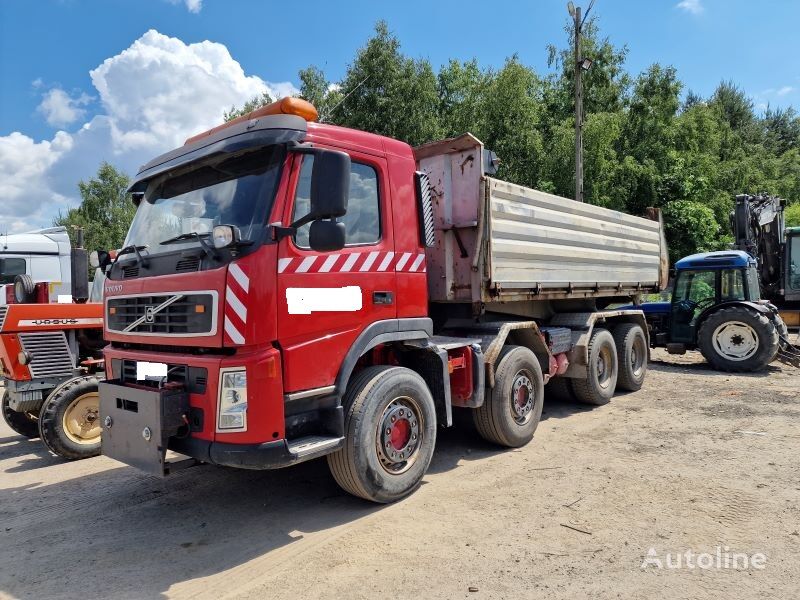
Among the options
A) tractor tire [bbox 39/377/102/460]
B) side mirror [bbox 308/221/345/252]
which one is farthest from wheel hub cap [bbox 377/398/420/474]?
tractor tire [bbox 39/377/102/460]

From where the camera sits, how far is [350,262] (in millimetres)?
4145

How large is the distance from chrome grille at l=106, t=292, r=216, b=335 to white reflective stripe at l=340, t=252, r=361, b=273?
97cm

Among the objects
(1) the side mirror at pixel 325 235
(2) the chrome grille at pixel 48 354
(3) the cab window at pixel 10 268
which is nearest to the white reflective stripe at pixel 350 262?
(1) the side mirror at pixel 325 235

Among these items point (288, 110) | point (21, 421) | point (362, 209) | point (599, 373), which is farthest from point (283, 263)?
point (599, 373)

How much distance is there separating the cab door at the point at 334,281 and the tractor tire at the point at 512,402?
67.0 inches

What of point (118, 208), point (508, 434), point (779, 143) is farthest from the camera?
point (779, 143)

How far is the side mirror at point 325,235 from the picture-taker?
3.63 meters

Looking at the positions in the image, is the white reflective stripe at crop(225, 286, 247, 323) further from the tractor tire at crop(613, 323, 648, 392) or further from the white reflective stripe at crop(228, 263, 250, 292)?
the tractor tire at crop(613, 323, 648, 392)

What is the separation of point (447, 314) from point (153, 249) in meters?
3.04

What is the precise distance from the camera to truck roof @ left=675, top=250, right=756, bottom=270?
10.8 metres

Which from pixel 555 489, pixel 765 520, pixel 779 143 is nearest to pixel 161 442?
pixel 555 489

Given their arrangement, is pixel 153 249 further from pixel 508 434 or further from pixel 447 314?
pixel 508 434

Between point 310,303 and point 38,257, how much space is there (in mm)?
12321

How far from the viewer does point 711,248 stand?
925 inches
